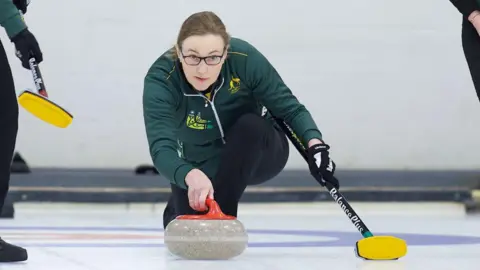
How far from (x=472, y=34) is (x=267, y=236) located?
1209mm

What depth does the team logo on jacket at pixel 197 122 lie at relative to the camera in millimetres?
2518

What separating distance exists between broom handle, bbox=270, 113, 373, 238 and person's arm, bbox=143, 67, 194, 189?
1.12ft

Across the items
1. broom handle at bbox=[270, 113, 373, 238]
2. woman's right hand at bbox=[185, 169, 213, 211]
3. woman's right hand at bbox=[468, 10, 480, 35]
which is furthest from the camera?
woman's right hand at bbox=[468, 10, 480, 35]

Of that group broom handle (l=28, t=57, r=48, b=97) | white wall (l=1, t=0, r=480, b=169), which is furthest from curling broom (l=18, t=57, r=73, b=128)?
white wall (l=1, t=0, r=480, b=169)

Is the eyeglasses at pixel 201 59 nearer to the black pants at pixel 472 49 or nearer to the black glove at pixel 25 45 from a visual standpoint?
the black glove at pixel 25 45

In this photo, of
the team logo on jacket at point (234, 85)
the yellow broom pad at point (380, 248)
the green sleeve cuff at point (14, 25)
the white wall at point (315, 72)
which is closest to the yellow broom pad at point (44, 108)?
the green sleeve cuff at point (14, 25)

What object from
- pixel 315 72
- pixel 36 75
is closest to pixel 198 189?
pixel 36 75

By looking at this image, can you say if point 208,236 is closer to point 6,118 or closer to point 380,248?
point 380,248

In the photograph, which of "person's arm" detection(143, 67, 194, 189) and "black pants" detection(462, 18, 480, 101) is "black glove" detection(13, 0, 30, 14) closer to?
"person's arm" detection(143, 67, 194, 189)

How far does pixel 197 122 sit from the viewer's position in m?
2.54

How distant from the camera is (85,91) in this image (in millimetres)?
5492

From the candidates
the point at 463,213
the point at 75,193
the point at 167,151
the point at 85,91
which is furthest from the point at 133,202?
the point at 167,151

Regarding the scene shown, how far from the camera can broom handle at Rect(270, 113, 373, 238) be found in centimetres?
236

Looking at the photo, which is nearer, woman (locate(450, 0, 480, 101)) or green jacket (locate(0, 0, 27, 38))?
green jacket (locate(0, 0, 27, 38))
